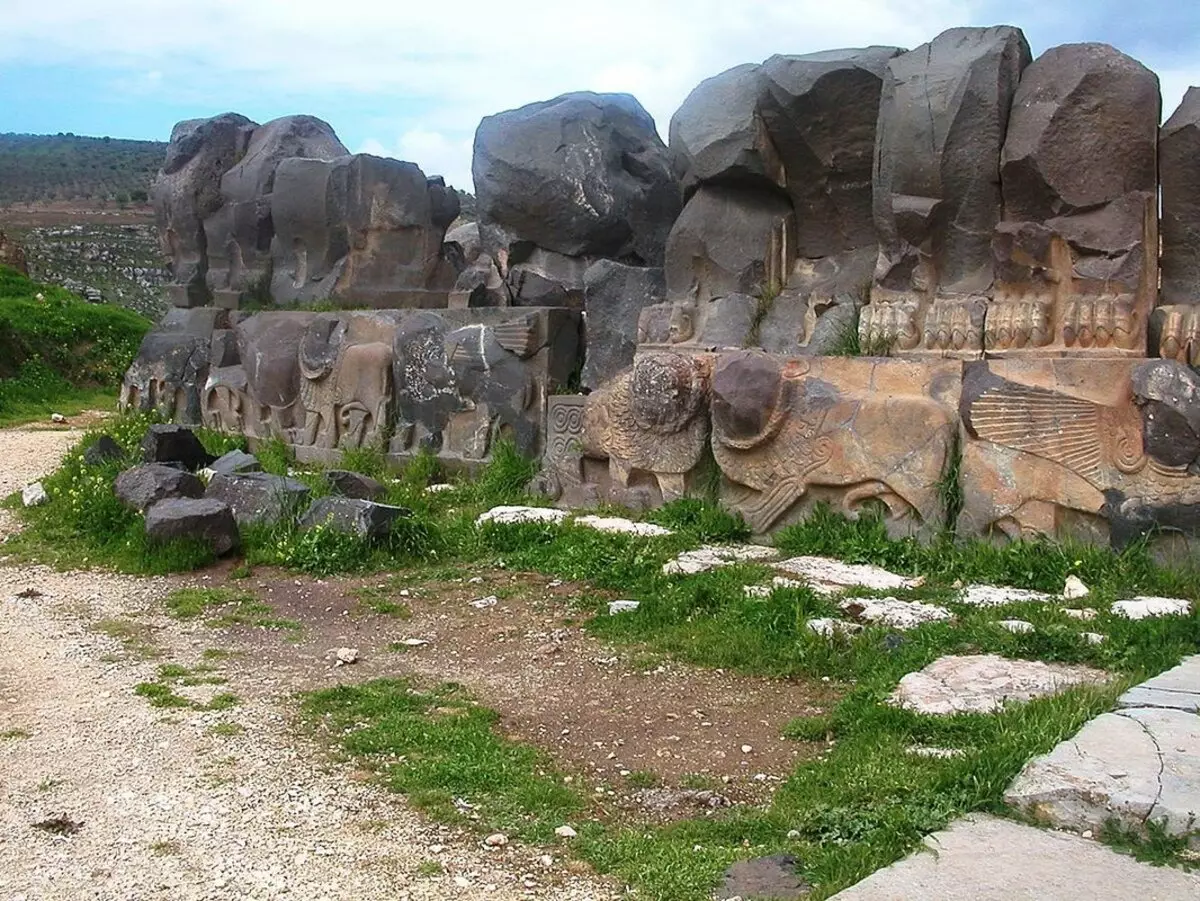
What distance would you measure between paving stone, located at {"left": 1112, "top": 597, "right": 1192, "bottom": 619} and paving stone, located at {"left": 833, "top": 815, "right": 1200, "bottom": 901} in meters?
2.19

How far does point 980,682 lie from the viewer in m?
4.21

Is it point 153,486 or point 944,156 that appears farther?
point 153,486

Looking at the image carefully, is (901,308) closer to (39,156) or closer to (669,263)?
(669,263)

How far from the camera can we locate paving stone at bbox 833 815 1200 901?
8.57 feet

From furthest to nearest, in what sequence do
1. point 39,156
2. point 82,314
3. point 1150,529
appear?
point 39,156
point 82,314
point 1150,529

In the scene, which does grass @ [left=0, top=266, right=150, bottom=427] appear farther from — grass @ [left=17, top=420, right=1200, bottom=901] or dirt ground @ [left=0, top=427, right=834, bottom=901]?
dirt ground @ [left=0, top=427, right=834, bottom=901]

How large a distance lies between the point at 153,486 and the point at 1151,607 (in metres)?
5.50

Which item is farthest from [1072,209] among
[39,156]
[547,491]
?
[39,156]

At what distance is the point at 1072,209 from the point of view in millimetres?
6391

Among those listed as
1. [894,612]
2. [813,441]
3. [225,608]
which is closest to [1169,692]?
[894,612]

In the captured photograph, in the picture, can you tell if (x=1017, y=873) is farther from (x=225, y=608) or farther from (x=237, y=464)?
(x=237, y=464)

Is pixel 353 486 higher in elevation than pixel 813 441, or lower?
lower

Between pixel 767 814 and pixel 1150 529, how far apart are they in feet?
10.2

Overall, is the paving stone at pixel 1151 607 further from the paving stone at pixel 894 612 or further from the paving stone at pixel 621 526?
the paving stone at pixel 621 526
